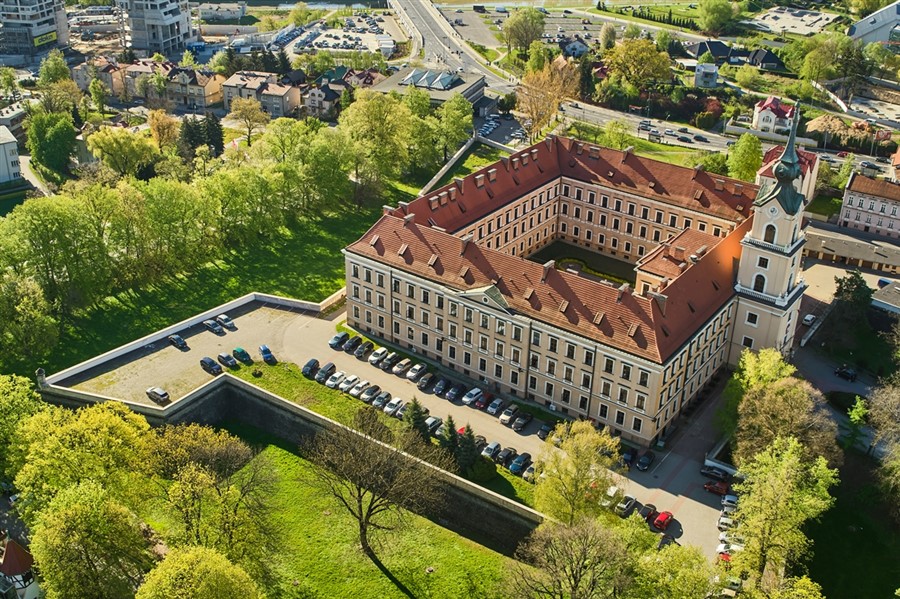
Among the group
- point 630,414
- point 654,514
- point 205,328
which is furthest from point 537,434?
point 205,328

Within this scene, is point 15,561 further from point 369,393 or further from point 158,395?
point 369,393

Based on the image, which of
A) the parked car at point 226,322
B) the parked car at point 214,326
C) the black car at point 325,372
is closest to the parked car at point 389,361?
the black car at point 325,372

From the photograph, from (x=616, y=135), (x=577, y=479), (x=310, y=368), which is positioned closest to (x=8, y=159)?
(x=310, y=368)

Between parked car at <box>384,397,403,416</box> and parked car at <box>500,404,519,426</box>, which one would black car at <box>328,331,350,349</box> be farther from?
parked car at <box>500,404,519,426</box>

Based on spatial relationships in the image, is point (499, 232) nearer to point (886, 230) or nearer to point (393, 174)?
point (393, 174)

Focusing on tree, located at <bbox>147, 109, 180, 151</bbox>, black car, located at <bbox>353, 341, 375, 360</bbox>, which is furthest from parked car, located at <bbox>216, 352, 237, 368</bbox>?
tree, located at <bbox>147, 109, 180, 151</bbox>
